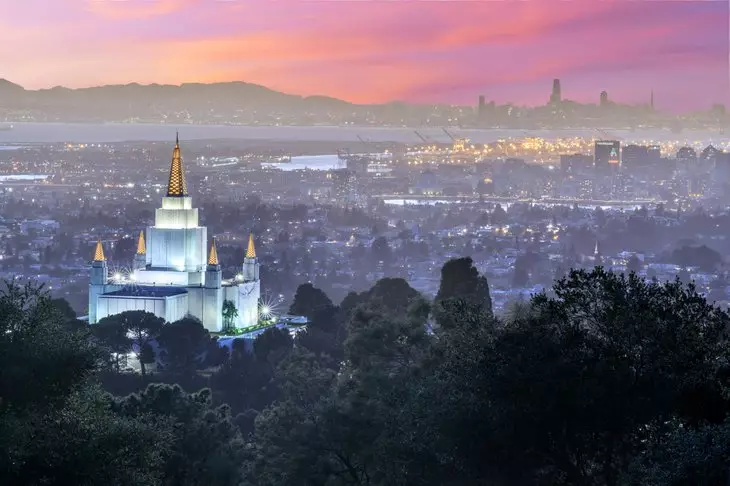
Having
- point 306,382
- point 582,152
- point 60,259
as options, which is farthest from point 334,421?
point 582,152

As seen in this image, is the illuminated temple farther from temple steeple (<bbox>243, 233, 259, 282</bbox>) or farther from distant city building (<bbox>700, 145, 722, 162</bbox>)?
distant city building (<bbox>700, 145, 722, 162</bbox>)

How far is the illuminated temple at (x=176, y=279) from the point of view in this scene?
3397 cm

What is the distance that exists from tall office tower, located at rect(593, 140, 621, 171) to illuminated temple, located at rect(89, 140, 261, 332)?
75.5m

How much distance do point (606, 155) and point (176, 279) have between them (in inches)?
3059

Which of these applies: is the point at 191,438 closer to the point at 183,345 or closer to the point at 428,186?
the point at 183,345

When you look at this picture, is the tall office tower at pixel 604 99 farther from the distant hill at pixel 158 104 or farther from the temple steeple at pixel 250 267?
the temple steeple at pixel 250 267

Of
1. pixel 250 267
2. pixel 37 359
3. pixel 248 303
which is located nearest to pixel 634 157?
pixel 250 267

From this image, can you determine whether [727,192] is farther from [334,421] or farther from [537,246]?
[334,421]

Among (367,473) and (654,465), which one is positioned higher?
(654,465)

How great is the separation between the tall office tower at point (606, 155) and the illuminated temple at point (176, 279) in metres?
75.5

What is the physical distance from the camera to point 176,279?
116ft

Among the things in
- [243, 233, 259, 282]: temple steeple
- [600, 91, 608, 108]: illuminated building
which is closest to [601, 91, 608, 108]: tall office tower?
[600, 91, 608, 108]: illuminated building

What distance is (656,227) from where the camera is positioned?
279 ft

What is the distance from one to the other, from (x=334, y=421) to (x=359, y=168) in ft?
277
